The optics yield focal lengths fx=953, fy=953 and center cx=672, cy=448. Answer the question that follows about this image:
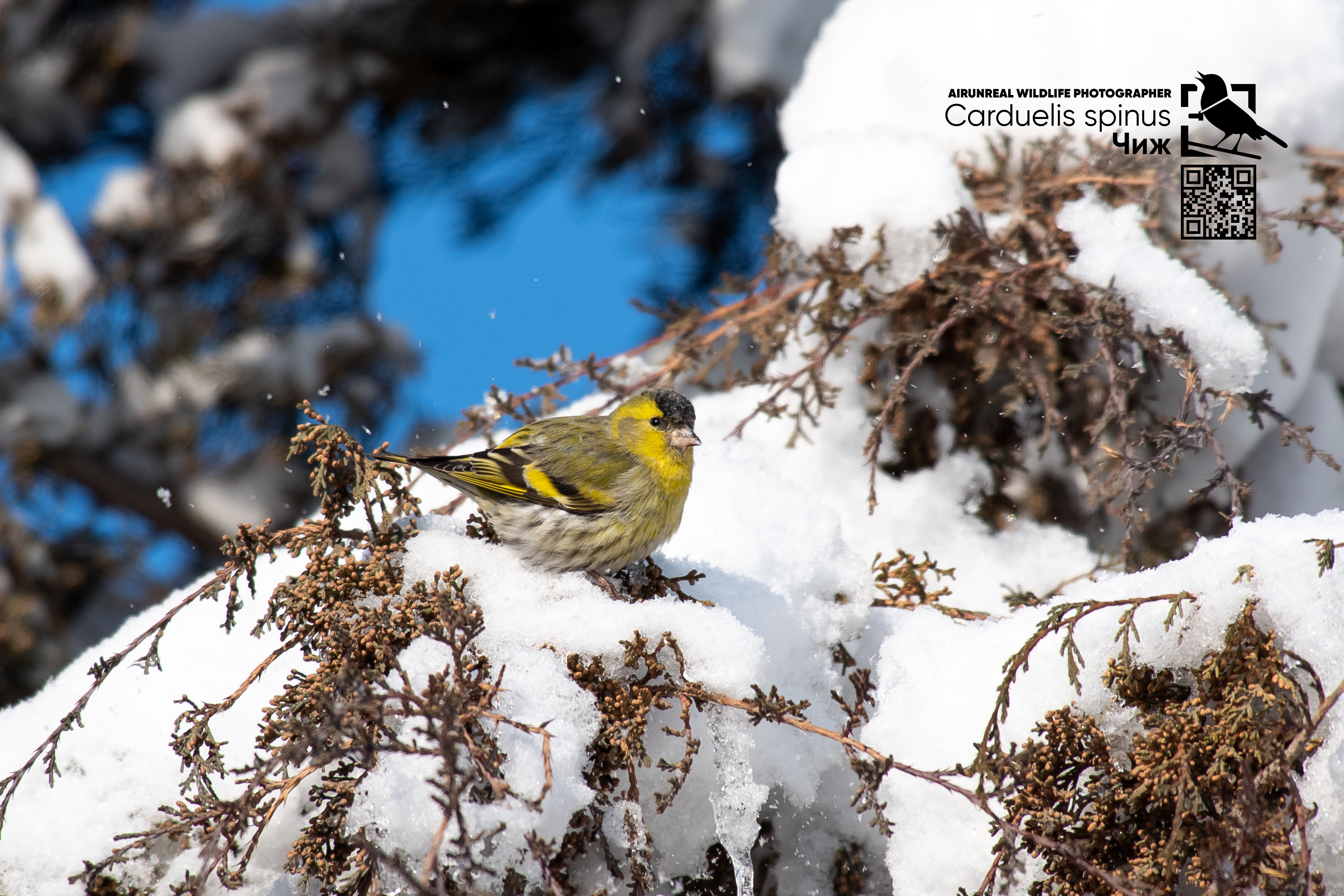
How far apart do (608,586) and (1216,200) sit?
223 centimetres

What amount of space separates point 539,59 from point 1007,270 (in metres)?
3.61

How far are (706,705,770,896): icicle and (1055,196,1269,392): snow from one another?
165 centimetres

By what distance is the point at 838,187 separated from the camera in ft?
10.1

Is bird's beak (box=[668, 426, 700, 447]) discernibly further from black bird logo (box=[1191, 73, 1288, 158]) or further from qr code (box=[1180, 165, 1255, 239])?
black bird logo (box=[1191, 73, 1288, 158])

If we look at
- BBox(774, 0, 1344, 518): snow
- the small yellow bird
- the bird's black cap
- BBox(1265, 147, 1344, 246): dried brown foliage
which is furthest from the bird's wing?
BBox(1265, 147, 1344, 246): dried brown foliage

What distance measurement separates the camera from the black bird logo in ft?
9.82

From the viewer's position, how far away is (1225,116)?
3.01 metres

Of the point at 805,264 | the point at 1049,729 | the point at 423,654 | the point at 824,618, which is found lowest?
the point at 423,654

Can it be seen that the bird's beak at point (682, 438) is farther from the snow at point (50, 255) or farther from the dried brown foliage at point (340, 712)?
the snow at point (50, 255)

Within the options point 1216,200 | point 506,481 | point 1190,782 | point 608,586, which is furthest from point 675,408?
point 1216,200

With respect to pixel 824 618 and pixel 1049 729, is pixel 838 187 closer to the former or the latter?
pixel 824 618

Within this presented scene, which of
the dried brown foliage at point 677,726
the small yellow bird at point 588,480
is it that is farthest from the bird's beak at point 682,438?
the dried brown foliage at point 677,726

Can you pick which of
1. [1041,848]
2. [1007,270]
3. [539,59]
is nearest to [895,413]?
[1007,270]

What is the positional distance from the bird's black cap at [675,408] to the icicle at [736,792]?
1090 millimetres
